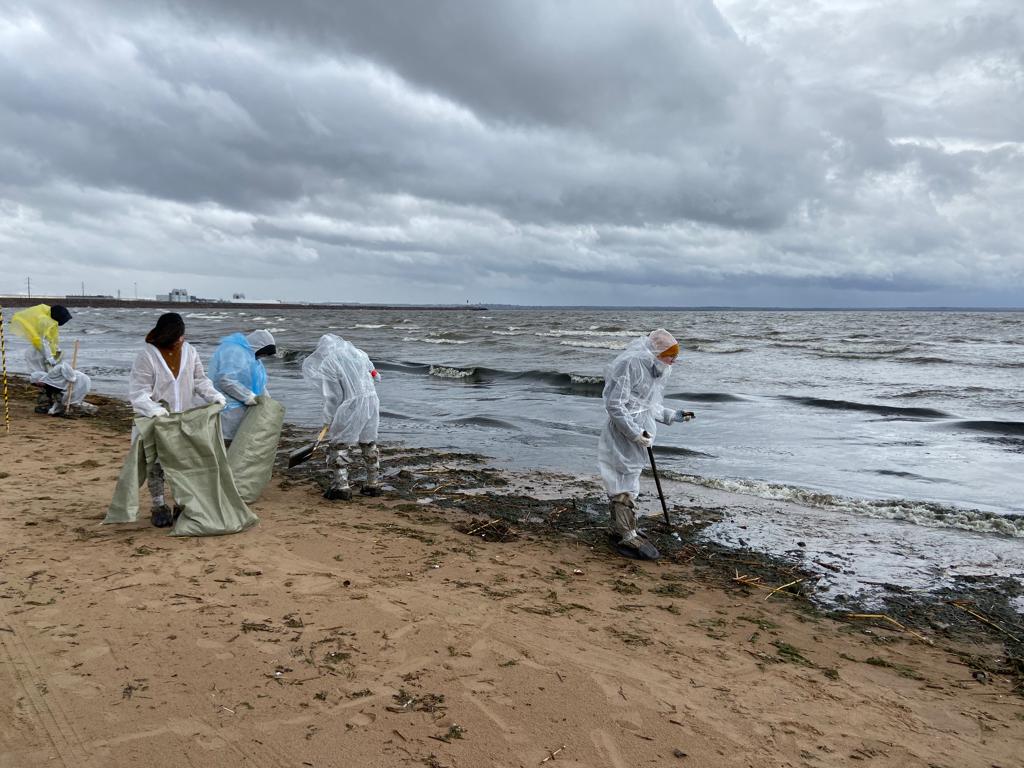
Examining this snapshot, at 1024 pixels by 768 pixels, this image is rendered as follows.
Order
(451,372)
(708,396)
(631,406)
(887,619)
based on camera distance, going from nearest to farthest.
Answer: (887,619) < (631,406) < (708,396) < (451,372)

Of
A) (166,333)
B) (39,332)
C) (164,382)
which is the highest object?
(166,333)

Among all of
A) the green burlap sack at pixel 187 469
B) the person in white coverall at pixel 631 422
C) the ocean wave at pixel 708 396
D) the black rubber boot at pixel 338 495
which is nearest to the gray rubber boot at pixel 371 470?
the black rubber boot at pixel 338 495

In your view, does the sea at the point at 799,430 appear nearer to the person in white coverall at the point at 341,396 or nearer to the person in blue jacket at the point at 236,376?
the person in white coverall at the point at 341,396

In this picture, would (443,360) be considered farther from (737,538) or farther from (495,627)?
(495,627)

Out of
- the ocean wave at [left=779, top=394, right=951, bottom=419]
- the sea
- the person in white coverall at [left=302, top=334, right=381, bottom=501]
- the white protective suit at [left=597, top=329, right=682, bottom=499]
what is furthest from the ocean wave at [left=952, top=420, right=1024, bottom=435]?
the person in white coverall at [left=302, top=334, right=381, bottom=501]

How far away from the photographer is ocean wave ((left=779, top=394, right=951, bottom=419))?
47.0 ft

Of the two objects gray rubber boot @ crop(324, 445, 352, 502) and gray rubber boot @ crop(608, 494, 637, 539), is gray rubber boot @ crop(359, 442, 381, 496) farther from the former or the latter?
gray rubber boot @ crop(608, 494, 637, 539)

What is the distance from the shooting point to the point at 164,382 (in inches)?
203

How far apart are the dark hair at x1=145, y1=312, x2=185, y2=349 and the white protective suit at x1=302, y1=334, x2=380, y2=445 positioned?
5.44 feet

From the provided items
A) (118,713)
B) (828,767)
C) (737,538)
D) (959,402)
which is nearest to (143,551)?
(118,713)

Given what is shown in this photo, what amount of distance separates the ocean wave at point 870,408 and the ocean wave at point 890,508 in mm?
7820

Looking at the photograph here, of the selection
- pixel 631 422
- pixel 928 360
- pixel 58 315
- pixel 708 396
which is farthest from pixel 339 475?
pixel 928 360

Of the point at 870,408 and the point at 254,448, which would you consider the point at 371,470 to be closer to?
the point at 254,448

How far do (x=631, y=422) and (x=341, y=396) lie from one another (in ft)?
9.58
